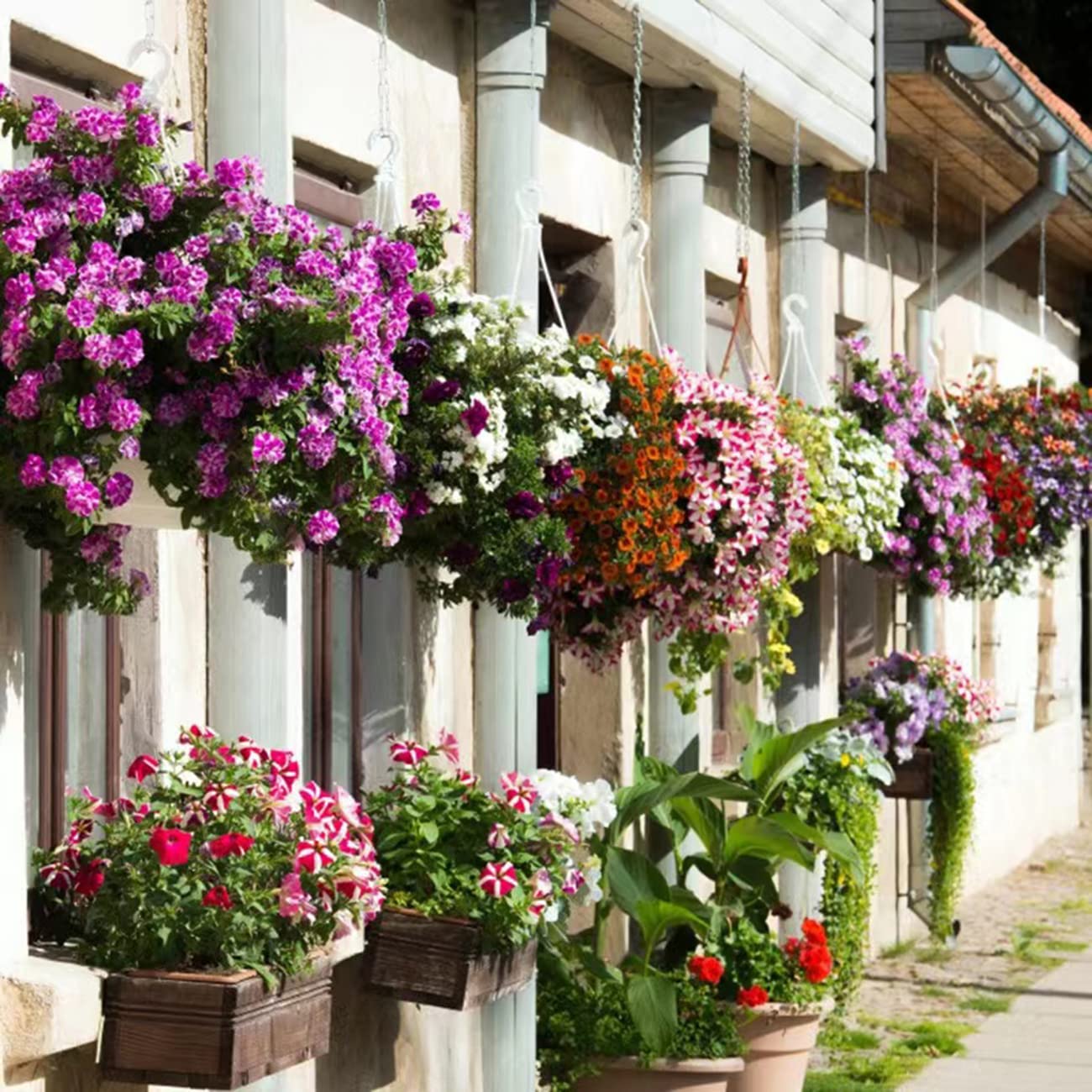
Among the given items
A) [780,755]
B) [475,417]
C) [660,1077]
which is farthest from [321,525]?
[780,755]

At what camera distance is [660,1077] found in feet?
21.9

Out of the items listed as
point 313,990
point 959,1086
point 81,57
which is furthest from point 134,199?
point 959,1086

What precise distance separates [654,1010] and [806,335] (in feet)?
11.0

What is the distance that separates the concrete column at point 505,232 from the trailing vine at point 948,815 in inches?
157

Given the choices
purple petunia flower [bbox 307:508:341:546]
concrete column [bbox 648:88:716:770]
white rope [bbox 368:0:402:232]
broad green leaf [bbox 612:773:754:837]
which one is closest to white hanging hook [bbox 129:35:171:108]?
white rope [bbox 368:0:402:232]

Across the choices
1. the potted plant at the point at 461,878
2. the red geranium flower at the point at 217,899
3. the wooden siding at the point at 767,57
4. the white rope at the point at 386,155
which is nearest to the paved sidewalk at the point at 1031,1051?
the potted plant at the point at 461,878

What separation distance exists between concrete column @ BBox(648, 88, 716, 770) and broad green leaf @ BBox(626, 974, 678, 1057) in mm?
1227

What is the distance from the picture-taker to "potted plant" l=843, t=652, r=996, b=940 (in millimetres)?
9680

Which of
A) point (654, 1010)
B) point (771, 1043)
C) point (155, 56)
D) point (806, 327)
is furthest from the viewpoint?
point (806, 327)

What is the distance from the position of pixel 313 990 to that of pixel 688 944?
3.39 meters

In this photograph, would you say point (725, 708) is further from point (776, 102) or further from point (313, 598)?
point (313, 598)

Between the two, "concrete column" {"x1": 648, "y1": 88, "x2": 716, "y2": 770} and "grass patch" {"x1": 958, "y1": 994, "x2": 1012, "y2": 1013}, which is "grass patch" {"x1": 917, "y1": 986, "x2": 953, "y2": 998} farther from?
"concrete column" {"x1": 648, "y1": 88, "x2": 716, "y2": 770}

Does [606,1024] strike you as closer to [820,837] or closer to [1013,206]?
[820,837]

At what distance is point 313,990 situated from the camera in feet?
13.9
